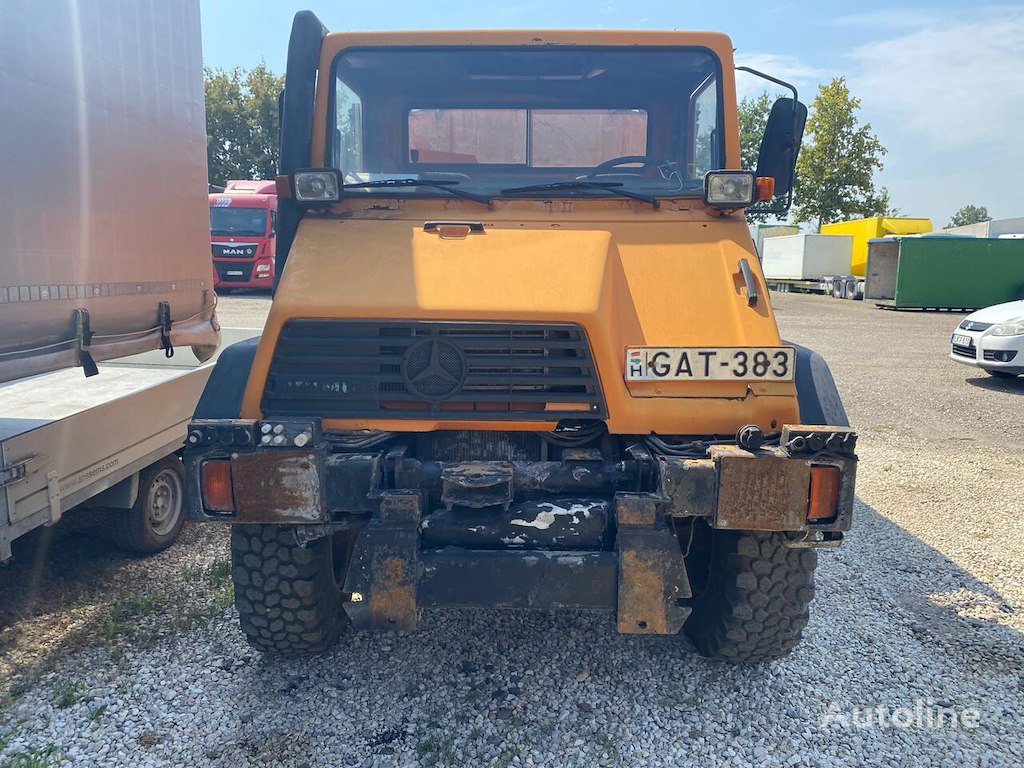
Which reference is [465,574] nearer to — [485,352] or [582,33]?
[485,352]

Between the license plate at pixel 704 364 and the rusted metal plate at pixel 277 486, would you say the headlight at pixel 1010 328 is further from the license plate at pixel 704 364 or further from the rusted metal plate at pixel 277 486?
the rusted metal plate at pixel 277 486

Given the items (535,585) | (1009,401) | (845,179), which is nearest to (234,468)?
(535,585)

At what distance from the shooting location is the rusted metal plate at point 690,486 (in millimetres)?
2750

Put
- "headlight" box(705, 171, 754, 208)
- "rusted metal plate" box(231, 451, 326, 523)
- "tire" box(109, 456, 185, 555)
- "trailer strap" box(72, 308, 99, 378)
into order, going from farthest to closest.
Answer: "tire" box(109, 456, 185, 555) < "trailer strap" box(72, 308, 99, 378) < "headlight" box(705, 171, 754, 208) < "rusted metal plate" box(231, 451, 326, 523)

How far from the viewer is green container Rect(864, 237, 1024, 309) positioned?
19984 millimetres

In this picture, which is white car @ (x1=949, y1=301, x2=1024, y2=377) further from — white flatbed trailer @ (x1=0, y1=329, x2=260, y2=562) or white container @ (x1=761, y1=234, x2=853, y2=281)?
white container @ (x1=761, y1=234, x2=853, y2=281)

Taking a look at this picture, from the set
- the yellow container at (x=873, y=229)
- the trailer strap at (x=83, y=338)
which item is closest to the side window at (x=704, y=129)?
the trailer strap at (x=83, y=338)

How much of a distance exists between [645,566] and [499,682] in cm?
100

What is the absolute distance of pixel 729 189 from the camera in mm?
3512

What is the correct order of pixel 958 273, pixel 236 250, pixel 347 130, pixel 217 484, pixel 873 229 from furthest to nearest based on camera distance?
1. pixel 873 229
2. pixel 958 273
3. pixel 236 250
4. pixel 347 130
5. pixel 217 484

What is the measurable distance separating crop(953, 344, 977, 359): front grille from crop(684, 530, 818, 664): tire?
30.0 ft

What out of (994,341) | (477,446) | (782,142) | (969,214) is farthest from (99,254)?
(969,214)

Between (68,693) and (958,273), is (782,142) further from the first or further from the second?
(958,273)

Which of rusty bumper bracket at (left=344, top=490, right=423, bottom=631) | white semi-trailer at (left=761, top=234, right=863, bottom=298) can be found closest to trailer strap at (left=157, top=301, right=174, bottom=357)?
rusty bumper bracket at (left=344, top=490, right=423, bottom=631)
